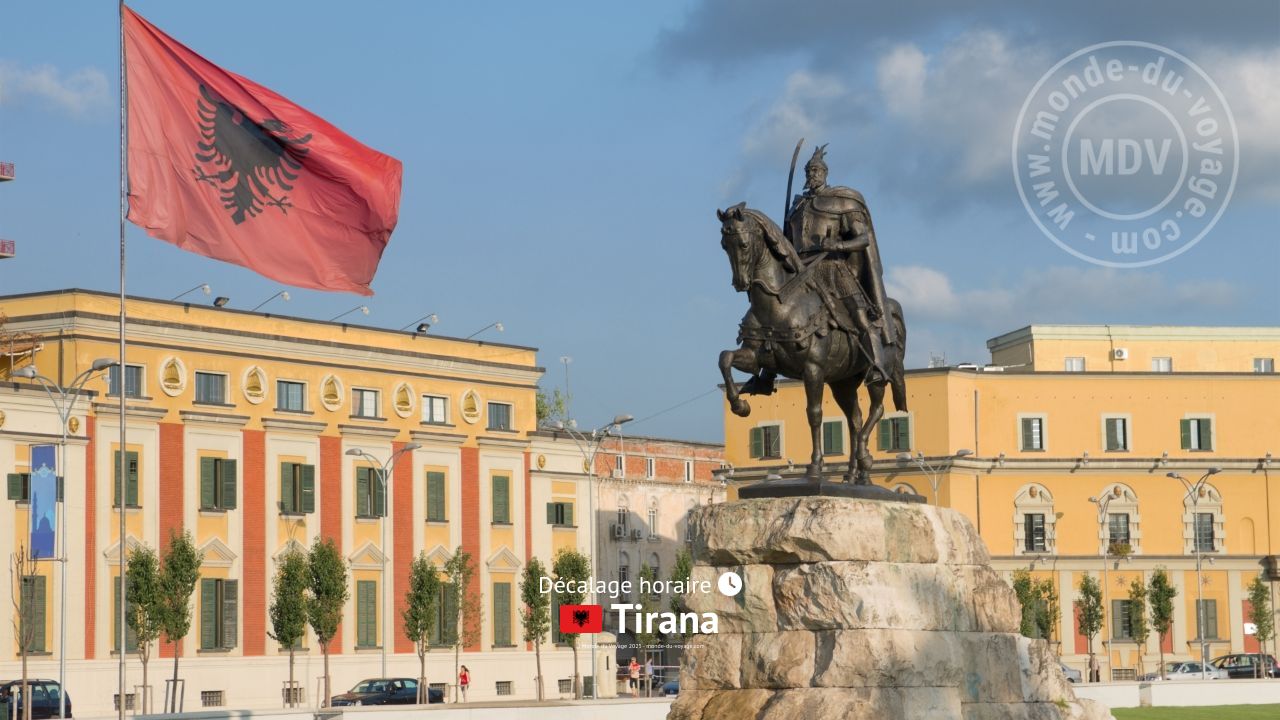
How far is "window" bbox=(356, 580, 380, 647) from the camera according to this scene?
78438mm

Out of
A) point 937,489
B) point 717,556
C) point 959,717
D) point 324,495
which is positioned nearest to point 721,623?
point 717,556

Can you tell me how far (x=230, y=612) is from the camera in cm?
7388

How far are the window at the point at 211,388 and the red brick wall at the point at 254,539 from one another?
5.00 feet

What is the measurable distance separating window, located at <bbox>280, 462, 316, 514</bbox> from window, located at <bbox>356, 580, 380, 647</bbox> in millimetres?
3523

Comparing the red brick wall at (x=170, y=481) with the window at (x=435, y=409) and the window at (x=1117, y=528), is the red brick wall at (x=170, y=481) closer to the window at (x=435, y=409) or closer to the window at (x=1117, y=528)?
the window at (x=435, y=409)

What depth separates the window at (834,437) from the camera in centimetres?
10112

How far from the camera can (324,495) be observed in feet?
257

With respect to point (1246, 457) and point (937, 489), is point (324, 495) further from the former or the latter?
point (1246, 457)

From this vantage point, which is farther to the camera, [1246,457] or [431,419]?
[1246,457]

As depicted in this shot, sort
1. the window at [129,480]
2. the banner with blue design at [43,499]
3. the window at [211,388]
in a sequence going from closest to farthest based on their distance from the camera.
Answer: the banner with blue design at [43,499] → the window at [129,480] → the window at [211,388]

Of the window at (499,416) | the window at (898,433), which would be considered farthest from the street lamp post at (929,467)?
the window at (499,416)

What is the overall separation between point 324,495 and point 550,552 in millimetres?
11504

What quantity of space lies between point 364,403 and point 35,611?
1769 centimetres

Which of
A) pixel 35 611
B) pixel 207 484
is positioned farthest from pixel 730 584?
pixel 207 484
